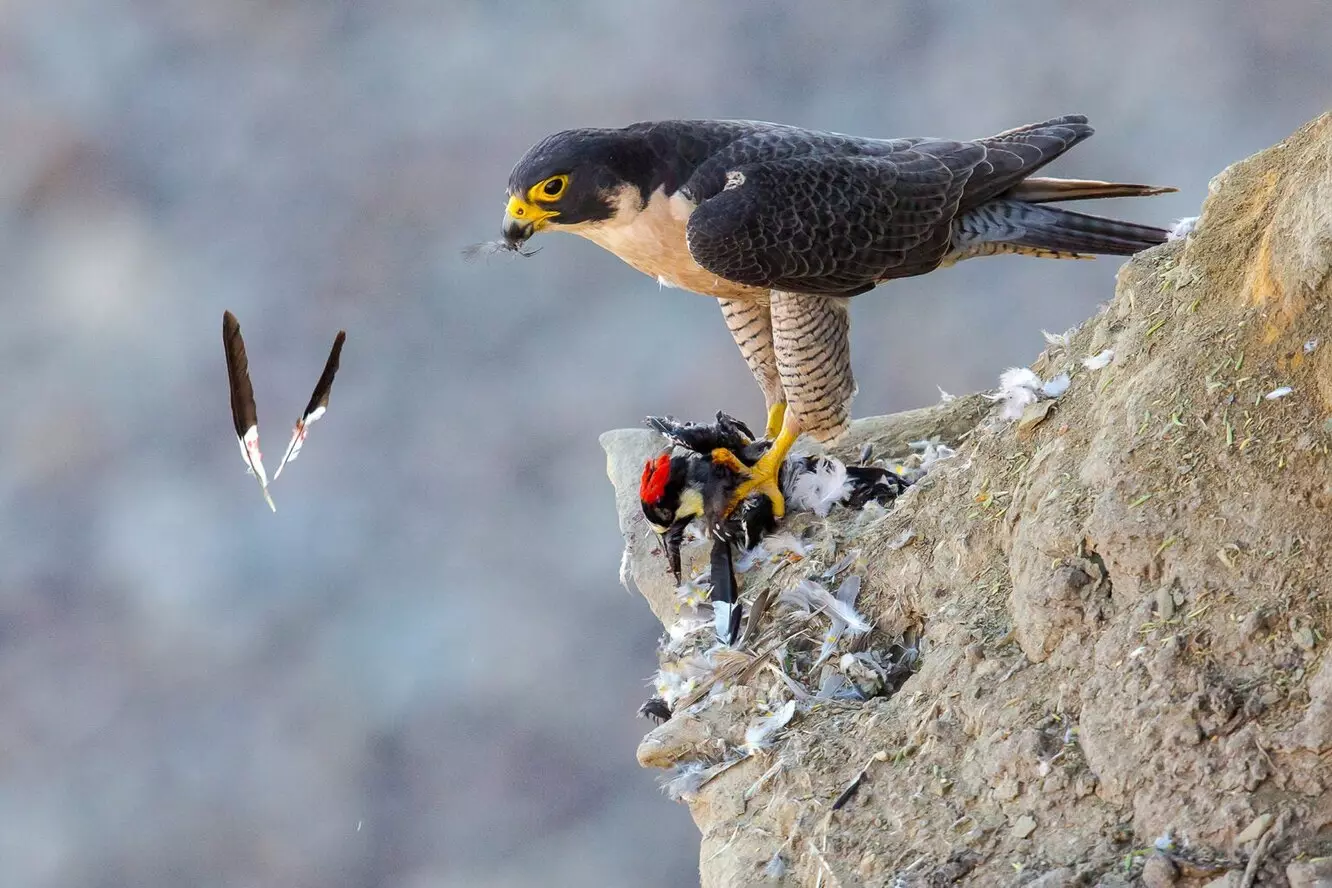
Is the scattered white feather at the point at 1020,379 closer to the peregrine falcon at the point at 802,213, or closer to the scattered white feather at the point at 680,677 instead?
the peregrine falcon at the point at 802,213

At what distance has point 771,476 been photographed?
11.7ft

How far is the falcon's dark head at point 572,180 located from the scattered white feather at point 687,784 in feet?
4.60

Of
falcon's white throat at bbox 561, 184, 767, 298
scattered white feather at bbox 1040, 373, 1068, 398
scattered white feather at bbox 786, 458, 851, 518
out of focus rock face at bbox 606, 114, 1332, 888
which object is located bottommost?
out of focus rock face at bbox 606, 114, 1332, 888

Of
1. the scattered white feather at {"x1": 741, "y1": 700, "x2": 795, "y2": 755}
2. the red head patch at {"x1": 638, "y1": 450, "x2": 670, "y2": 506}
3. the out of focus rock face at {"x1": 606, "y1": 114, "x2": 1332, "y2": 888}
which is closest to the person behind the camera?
the out of focus rock face at {"x1": 606, "y1": 114, "x2": 1332, "y2": 888}

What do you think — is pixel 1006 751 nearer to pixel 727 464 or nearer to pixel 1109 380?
pixel 1109 380

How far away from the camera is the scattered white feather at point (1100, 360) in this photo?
240 centimetres

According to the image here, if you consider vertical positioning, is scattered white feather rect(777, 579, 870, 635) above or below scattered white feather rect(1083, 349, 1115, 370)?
below

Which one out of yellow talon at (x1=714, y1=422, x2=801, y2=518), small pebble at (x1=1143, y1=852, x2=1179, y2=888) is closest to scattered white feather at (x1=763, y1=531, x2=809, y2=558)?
yellow talon at (x1=714, y1=422, x2=801, y2=518)

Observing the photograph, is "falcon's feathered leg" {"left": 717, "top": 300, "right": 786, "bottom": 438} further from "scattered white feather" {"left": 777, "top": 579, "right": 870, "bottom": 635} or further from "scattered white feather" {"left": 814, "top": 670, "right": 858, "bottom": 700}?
"scattered white feather" {"left": 814, "top": 670, "right": 858, "bottom": 700}

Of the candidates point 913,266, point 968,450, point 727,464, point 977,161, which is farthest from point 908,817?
point 977,161

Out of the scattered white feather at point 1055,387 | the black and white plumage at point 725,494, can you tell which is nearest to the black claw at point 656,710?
the black and white plumage at point 725,494

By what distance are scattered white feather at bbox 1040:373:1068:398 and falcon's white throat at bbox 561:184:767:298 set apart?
3.60ft

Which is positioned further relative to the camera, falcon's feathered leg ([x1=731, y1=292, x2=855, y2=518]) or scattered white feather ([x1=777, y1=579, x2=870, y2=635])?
falcon's feathered leg ([x1=731, y1=292, x2=855, y2=518])

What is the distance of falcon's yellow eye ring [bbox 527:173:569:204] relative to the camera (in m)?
3.06
